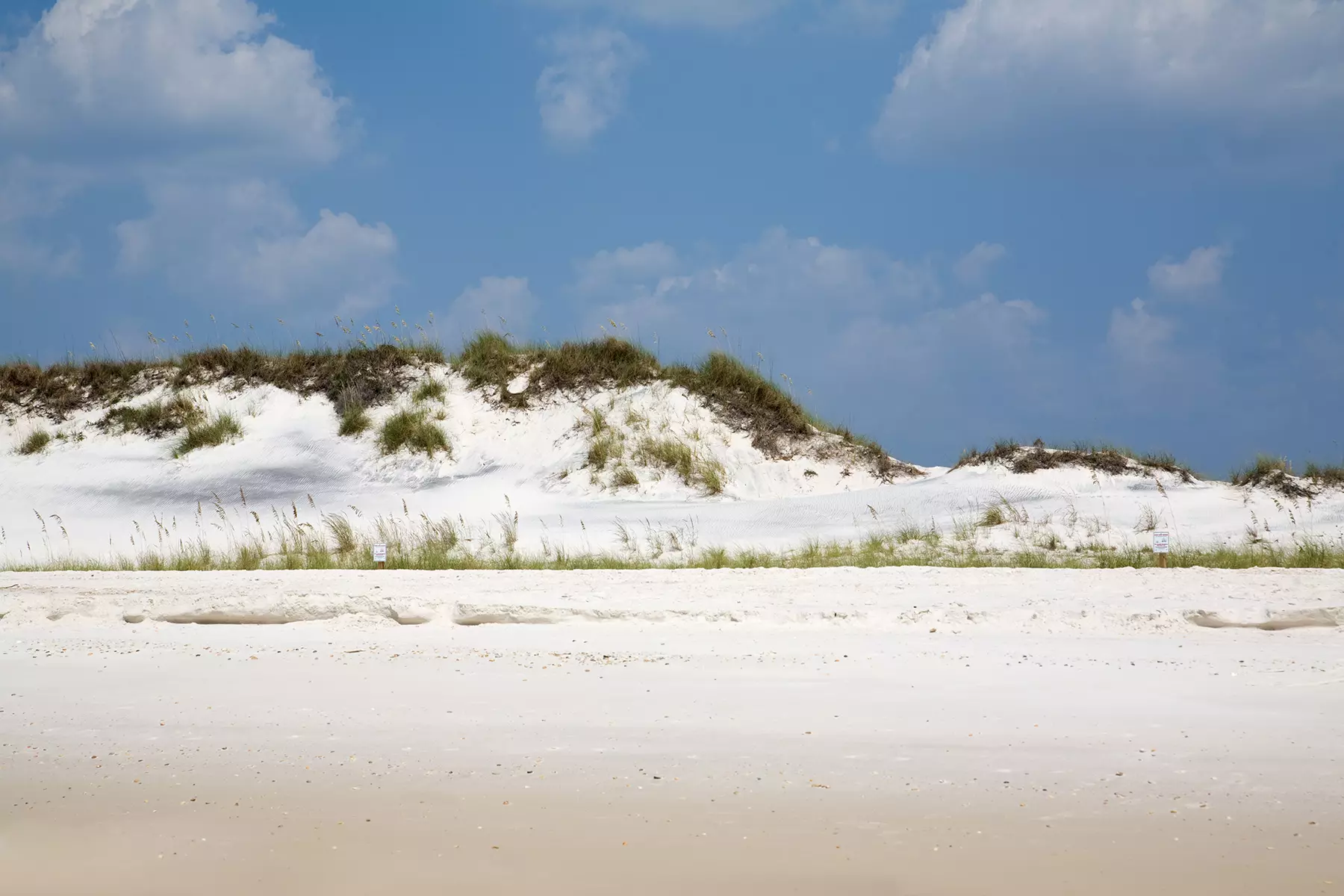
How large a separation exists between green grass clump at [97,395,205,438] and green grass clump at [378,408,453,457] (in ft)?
10.7

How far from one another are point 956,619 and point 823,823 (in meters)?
3.99

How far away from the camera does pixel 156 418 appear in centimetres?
1883

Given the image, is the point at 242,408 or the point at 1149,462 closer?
the point at 1149,462

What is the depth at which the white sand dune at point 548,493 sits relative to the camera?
13579mm

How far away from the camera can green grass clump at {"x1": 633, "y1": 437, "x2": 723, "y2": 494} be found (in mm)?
16625

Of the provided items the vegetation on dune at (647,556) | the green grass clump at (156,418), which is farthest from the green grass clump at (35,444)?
the vegetation on dune at (647,556)

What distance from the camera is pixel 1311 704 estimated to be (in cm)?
535

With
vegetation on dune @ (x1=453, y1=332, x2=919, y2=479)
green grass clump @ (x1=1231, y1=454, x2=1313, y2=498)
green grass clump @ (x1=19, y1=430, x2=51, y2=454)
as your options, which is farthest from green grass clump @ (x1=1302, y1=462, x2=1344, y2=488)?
green grass clump @ (x1=19, y1=430, x2=51, y2=454)

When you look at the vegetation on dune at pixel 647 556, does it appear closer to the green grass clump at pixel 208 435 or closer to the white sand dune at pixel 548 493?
the white sand dune at pixel 548 493

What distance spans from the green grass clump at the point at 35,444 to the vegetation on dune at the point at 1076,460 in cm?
1441

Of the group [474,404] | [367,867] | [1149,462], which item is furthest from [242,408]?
[367,867]

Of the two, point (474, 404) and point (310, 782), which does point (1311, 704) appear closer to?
point (310, 782)

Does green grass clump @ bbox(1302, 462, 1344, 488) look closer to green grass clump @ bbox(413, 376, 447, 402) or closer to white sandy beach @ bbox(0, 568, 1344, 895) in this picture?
white sandy beach @ bbox(0, 568, 1344, 895)

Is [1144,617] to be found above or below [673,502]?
below
